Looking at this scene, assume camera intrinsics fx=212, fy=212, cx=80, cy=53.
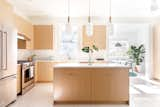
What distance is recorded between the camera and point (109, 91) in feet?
15.8

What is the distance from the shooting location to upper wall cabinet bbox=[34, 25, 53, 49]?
8.63 meters

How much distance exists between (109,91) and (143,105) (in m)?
0.79

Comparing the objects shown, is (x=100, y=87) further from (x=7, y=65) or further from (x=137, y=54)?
(x=137, y=54)

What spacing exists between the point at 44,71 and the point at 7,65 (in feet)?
13.0

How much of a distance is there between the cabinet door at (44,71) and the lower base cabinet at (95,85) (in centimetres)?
371

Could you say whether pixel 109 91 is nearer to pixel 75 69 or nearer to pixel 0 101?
pixel 75 69

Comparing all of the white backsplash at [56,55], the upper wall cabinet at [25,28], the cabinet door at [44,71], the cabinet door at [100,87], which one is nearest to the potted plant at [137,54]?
the white backsplash at [56,55]

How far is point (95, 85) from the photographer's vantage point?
4.80 metres

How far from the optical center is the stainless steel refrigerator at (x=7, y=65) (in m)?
4.24

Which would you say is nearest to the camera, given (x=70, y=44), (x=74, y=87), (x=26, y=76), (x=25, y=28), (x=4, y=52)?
(x=4, y=52)

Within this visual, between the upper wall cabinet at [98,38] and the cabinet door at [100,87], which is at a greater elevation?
the upper wall cabinet at [98,38]

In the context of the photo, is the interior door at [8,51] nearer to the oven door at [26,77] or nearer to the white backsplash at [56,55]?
the oven door at [26,77]

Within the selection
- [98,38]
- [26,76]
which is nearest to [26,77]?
[26,76]

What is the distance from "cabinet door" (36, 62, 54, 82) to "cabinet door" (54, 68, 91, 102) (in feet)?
12.2
